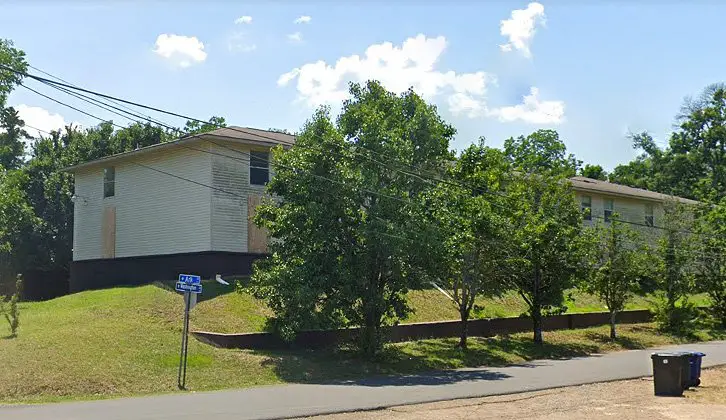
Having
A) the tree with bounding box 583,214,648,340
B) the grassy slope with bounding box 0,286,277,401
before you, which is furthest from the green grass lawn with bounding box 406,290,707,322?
the grassy slope with bounding box 0,286,277,401

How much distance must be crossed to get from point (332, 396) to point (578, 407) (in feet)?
17.2

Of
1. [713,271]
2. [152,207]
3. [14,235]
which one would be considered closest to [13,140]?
[14,235]

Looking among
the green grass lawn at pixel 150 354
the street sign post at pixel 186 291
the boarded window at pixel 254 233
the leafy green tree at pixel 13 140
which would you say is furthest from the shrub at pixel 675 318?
the leafy green tree at pixel 13 140

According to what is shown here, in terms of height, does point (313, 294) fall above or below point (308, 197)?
below

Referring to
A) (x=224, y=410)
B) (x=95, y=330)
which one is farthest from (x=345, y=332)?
(x=224, y=410)

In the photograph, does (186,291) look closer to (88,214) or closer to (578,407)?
(578,407)

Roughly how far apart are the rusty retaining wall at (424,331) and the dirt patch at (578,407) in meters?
8.17

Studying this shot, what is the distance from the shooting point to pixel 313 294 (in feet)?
71.8

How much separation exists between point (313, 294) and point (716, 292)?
88.3 feet

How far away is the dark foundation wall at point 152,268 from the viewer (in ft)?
100

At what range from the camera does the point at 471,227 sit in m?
26.6

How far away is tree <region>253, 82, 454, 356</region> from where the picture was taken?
73.2 feet

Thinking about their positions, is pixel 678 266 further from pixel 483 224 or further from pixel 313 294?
pixel 313 294

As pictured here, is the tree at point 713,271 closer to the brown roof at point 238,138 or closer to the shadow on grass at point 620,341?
the shadow on grass at point 620,341
